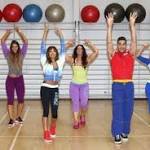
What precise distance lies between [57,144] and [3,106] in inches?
174

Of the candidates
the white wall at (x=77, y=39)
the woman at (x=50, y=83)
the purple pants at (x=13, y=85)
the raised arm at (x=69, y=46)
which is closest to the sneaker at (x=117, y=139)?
the woman at (x=50, y=83)

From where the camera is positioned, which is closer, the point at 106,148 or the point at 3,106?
the point at 106,148

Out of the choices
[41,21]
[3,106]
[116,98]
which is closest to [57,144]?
[116,98]

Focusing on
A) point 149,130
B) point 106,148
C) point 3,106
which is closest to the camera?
point 106,148

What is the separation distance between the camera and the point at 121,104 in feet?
20.1

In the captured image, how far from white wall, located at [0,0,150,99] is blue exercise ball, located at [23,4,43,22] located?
3.00 ft

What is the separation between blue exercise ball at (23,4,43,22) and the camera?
10422 mm

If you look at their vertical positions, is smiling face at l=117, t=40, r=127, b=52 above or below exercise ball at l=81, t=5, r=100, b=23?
below

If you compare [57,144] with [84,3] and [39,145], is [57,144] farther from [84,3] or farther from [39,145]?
[84,3]

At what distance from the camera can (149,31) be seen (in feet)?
38.3

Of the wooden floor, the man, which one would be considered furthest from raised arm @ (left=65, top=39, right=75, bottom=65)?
the wooden floor

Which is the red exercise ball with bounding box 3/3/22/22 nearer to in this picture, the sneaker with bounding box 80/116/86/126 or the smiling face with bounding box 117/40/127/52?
the sneaker with bounding box 80/116/86/126

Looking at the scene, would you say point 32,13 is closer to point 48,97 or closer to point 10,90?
point 10,90

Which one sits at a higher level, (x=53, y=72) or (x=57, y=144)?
(x=53, y=72)
